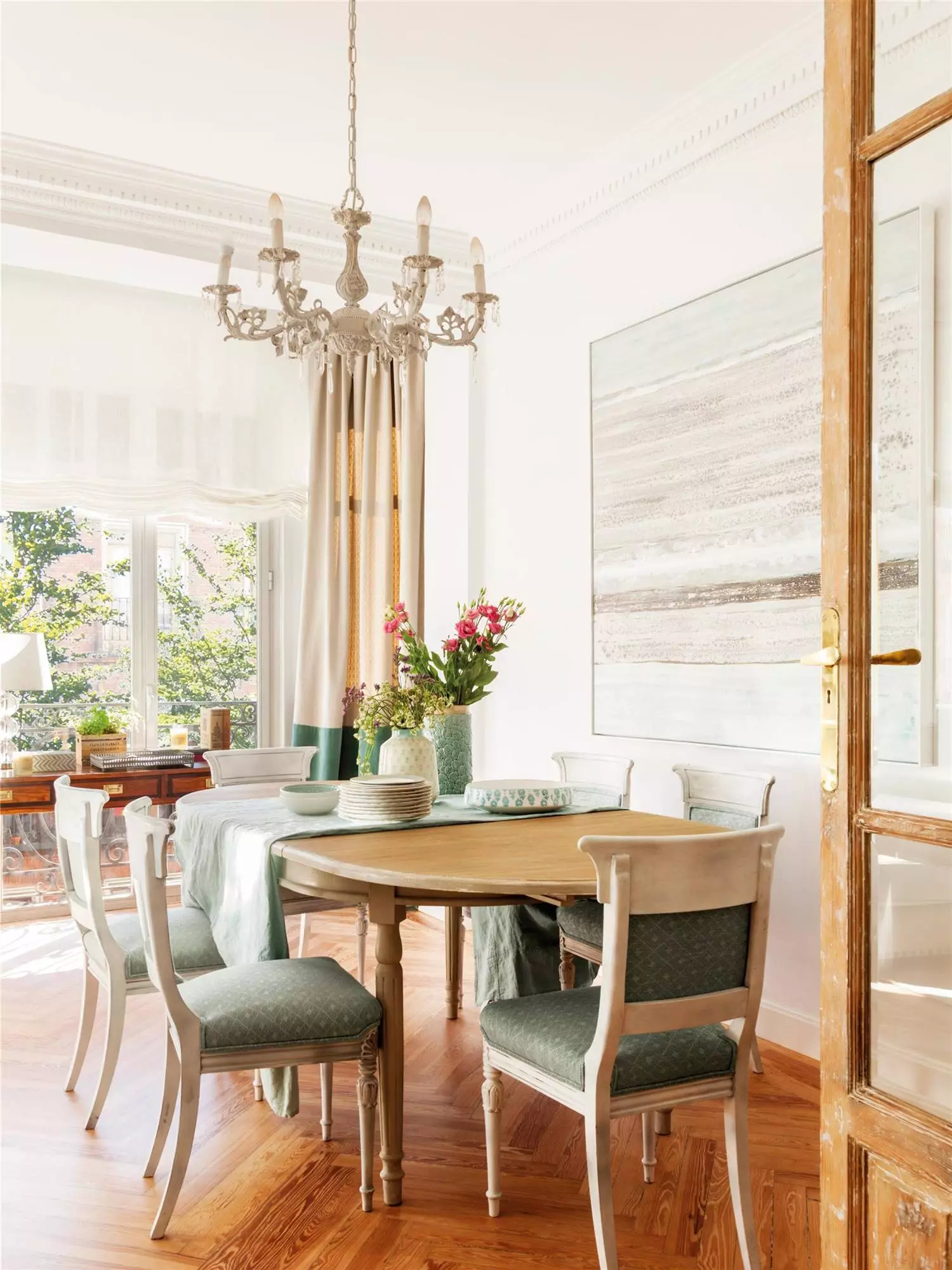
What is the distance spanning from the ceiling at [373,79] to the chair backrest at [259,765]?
7.40ft

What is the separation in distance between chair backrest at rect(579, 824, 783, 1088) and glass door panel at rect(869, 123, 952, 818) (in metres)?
0.50

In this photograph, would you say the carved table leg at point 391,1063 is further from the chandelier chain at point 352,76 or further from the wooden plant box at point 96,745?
the wooden plant box at point 96,745

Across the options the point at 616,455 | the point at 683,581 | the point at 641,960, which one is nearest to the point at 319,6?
the point at 616,455

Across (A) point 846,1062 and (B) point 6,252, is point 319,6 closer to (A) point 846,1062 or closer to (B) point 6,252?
(B) point 6,252

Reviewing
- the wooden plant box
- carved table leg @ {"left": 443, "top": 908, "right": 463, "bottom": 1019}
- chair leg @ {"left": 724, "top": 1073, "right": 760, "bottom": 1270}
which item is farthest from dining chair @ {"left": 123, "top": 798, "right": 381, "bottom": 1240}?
Result: the wooden plant box

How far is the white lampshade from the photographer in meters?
4.62

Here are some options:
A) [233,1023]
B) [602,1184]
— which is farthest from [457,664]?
[602,1184]

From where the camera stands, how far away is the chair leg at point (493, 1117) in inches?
88.2

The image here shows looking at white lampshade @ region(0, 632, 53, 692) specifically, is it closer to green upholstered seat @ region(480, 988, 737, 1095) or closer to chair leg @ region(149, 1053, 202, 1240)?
chair leg @ region(149, 1053, 202, 1240)

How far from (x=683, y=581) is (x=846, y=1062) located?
7.71 feet

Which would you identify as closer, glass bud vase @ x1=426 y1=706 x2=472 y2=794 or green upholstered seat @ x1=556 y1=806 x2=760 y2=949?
green upholstered seat @ x1=556 y1=806 x2=760 y2=949

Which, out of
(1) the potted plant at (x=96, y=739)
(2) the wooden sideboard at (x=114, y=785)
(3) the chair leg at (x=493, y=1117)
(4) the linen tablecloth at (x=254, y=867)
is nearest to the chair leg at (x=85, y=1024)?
(4) the linen tablecloth at (x=254, y=867)

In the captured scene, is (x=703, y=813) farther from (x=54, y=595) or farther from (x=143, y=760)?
(x=54, y=595)

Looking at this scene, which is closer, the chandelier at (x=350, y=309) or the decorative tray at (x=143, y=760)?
the chandelier at (x=350, y=309)
